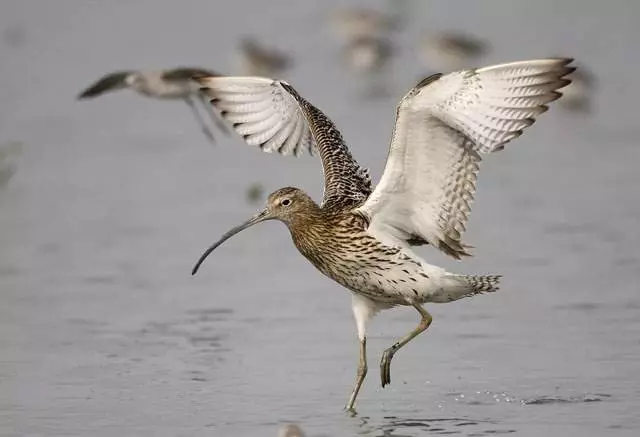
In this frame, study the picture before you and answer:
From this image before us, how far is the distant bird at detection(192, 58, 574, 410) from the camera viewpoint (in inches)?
316

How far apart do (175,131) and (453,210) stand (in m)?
8.71

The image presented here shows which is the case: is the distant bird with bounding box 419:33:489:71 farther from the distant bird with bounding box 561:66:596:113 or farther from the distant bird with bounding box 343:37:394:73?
the distant bird with bounding box 561:66:596:113

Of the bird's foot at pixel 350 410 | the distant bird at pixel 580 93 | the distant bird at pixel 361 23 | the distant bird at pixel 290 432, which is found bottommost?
the distant bird at pixel 290 432

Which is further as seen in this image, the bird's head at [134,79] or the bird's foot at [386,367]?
the bird's head at [134,79]

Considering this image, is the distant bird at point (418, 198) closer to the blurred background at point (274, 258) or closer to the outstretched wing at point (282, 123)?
the outstretched wing at point (282, 123)

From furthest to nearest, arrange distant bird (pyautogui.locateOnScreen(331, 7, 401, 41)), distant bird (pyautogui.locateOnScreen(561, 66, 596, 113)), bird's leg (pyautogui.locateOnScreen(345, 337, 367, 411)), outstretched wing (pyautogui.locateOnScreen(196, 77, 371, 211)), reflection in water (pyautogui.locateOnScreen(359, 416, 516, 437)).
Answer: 1. distant bird (pyautogui.locateOnScreen(331, 7, 401, 41))
2. distant bird (pyautogui.locateOnScreen(561, 66, 596, 113))
3. outstretched wing (pyautogui.locateOnScreen(196, 77, 371, 211))
4. bird's leg (pyautogui.locateOnScreen(345, 337, 367, 411))
5. reflection in water (pyautogui.locateOnScreen(359, 416, 516, 437))

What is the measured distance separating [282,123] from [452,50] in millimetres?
9331

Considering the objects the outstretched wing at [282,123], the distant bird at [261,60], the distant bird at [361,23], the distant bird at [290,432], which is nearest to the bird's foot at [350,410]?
the distant bird at [290,432]

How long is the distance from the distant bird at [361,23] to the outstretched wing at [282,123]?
9908 millimetres

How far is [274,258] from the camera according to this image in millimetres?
11836

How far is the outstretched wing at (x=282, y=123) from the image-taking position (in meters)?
9.31

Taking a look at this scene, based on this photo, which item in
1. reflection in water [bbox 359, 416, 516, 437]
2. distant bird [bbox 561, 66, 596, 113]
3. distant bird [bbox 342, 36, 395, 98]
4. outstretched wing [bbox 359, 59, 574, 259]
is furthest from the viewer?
distant bird [bbox 342, 36, 395, 98]

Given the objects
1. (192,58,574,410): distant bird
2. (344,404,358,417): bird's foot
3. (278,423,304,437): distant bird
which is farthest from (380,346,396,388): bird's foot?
(278,423,304,437): distant bird

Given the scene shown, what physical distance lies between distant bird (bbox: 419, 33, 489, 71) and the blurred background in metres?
0.04
